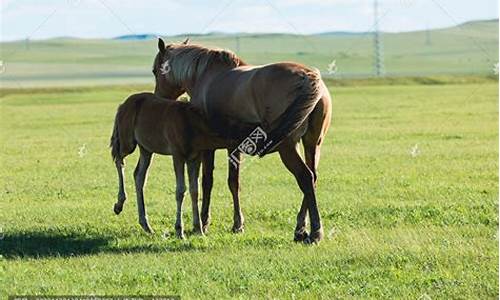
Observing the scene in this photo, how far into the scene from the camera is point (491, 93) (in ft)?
154

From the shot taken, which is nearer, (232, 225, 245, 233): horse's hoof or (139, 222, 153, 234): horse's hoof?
(232, 225, 245, 233): horse's hoof

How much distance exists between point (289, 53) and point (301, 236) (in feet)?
461

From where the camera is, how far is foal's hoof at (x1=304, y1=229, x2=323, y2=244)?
32.7 feet

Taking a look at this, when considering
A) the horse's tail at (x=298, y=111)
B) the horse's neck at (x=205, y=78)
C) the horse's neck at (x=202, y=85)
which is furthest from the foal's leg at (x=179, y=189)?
the horse's tail at (x=298, y=111)

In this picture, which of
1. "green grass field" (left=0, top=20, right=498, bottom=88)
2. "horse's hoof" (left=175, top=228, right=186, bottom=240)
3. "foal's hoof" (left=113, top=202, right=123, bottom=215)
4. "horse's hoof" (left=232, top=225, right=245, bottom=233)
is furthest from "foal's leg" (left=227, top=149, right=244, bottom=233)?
"green grass field" (left=0, top=20, right=498, bottom=88)

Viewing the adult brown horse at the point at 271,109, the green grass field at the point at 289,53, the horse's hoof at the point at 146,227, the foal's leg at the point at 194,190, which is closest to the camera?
the adult brown horse at the point at 271,109

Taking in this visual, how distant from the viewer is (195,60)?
1152 cm

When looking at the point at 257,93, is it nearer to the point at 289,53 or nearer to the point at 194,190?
the point at 194,190

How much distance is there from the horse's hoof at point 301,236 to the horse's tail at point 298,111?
3.84 ft

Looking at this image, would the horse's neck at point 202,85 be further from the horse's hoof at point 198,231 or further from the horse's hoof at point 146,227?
the horse's hoof at point 146,227

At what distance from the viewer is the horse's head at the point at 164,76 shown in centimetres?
1212

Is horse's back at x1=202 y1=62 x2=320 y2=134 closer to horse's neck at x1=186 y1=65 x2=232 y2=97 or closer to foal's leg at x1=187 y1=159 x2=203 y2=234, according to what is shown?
horse's neck at x1=186 y1=65 x2=232 y2=97

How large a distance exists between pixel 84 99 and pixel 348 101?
15344 millimetres

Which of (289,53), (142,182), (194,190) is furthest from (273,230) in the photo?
(289,53)
